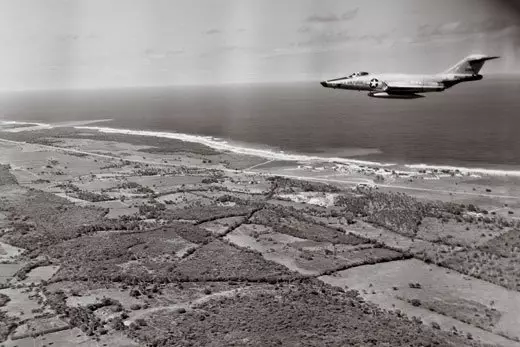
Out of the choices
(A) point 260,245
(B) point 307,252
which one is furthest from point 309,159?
(B) point 307,252

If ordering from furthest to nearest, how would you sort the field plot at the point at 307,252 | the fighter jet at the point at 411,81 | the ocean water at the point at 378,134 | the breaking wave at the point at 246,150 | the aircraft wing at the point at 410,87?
the ocean water at the point at 378,134
the breaking wave at the point at 246,150
the field plot at the point at 307,252
the aircraft wing at the point at 410,87
the fighter jet at the point at 411,81

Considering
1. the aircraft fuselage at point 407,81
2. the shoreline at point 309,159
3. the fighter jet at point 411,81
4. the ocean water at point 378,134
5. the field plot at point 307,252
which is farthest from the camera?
the ocean water at point 378,134

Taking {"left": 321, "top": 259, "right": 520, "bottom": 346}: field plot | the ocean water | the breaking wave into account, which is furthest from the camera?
the ocean water

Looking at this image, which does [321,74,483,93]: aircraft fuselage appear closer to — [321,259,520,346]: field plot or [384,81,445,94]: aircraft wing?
[384,81,445,94]: aircraft wing

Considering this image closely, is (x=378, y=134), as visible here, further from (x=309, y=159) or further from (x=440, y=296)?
(x=440, y=296)

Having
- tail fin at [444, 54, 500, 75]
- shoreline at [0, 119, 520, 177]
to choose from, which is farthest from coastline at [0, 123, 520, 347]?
tail fin at [444, 54, 500, 75]

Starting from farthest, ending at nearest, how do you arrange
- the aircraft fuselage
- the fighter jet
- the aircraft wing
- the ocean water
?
the ocean water < the aircraft wing < the aircraft fuselage < the fighter jet

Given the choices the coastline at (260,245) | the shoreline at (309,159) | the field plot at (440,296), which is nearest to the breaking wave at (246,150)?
the shoreline at (309,159)

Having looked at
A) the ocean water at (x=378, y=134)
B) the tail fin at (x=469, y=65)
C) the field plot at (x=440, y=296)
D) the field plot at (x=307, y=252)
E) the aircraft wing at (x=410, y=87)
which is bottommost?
the field plot at (x=440, y=296)

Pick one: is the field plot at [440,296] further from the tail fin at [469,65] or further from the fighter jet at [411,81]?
the tail fin at [469,65]
